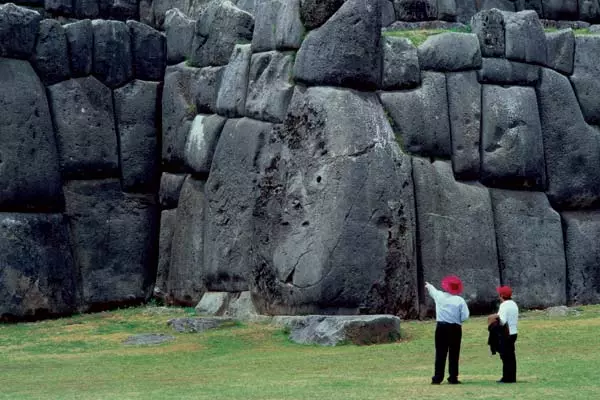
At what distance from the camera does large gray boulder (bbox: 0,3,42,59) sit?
1062 inches

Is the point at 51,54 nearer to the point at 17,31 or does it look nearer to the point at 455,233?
the point at 17,31

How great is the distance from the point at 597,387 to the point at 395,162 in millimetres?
8236

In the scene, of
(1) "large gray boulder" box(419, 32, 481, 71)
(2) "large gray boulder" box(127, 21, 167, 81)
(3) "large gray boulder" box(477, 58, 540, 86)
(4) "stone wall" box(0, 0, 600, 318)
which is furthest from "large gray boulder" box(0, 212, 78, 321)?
(3) "large gray boulder" box(477, 58, 540, 86)

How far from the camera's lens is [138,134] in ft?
95.2

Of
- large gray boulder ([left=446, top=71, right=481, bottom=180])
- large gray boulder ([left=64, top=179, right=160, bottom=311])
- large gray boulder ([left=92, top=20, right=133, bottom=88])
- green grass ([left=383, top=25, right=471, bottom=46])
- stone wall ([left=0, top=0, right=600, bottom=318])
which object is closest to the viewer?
stone wall ([left=0, top=0, right=600, bottom=318])

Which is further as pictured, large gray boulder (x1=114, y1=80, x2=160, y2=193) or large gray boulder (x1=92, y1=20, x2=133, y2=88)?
large gray boulder (x1=114, y1=80, x2=160, y2=193)

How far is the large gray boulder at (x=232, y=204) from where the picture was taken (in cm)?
2638

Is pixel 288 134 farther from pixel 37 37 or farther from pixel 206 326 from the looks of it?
pixel 37 37

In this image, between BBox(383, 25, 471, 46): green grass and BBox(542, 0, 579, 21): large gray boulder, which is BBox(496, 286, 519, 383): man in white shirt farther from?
BBox(542, 0, 579, 21): large gray boulder

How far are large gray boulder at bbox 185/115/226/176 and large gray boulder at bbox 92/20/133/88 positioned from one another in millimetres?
1708

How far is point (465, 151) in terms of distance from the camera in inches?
1043

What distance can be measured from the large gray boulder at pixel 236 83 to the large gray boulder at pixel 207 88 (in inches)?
17.6

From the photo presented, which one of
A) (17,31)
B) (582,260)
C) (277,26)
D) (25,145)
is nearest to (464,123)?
(582,260)

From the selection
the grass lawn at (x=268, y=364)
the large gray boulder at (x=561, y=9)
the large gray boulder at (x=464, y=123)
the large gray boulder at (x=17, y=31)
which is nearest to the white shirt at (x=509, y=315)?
the grass lawn at (x=268, y=364)
